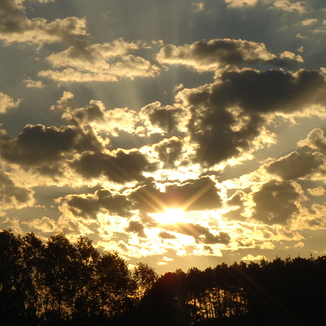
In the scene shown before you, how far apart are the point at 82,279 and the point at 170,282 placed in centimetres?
3820

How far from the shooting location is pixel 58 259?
331ft

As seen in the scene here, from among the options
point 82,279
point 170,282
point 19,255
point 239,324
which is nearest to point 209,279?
point 170,282

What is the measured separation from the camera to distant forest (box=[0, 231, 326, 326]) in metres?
93.4

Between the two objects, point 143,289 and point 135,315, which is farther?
point 143,289

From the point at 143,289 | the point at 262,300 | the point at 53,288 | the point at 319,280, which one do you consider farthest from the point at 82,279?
the point at 319,280

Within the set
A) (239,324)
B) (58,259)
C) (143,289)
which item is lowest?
(239,324)

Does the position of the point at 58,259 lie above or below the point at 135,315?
above

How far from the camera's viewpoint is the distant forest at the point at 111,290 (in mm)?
93375

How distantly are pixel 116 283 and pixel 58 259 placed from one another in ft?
59.7

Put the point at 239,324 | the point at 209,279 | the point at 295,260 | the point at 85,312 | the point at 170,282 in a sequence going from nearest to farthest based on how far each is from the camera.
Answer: the point at 85,312 → the point at 239,324 → the point at 295,260 → the point at 170,282 → the point at 209,279

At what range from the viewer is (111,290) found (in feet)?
360

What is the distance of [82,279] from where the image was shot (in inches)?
4045

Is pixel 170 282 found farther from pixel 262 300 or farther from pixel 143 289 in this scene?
pixel 262 300

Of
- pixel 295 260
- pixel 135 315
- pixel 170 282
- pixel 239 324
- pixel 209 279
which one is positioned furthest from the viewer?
pixel 209 279
